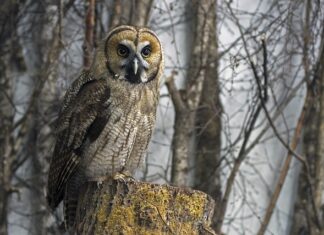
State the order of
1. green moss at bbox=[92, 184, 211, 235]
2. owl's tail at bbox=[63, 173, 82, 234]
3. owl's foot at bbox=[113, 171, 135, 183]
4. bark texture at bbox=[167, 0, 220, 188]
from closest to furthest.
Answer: green moss at bbox=[92, 184, 211, 235] → owl's foot at bbox=[113, 171, 135, 183] → owl's tail at bbox=[63, 173, 82, 234] → bark texture at bbox=[167, 0, 220, 188]

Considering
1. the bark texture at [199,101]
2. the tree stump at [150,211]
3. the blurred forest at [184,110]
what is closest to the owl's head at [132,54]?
the tree stump at [150,211]

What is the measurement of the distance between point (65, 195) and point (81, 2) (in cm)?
334

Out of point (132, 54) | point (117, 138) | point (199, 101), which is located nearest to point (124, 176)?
point (117, 138)

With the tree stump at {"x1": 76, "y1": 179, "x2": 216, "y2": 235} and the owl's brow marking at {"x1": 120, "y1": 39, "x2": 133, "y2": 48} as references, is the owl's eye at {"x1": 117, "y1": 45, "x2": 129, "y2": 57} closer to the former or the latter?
the owl's brow marking at {"x1": 120, "y1": 39, "x2": 133, "y2": 48}

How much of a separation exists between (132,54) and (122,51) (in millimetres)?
80

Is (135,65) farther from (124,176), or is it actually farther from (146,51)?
(124,176)

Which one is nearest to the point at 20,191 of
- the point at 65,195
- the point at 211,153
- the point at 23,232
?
the point at 23,232

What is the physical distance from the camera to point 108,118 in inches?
188

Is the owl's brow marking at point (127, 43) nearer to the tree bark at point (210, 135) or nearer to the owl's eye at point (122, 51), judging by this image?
the owl's eye at point (122, 51)

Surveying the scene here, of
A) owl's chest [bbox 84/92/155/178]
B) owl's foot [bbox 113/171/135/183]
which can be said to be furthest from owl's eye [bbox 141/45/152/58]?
owl's foot [bbox 113/171/135/183]

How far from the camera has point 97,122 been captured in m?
4.79

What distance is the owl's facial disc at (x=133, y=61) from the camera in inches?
191

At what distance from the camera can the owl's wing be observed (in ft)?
15.7

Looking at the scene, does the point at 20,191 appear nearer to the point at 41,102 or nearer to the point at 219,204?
the point at 41,102
